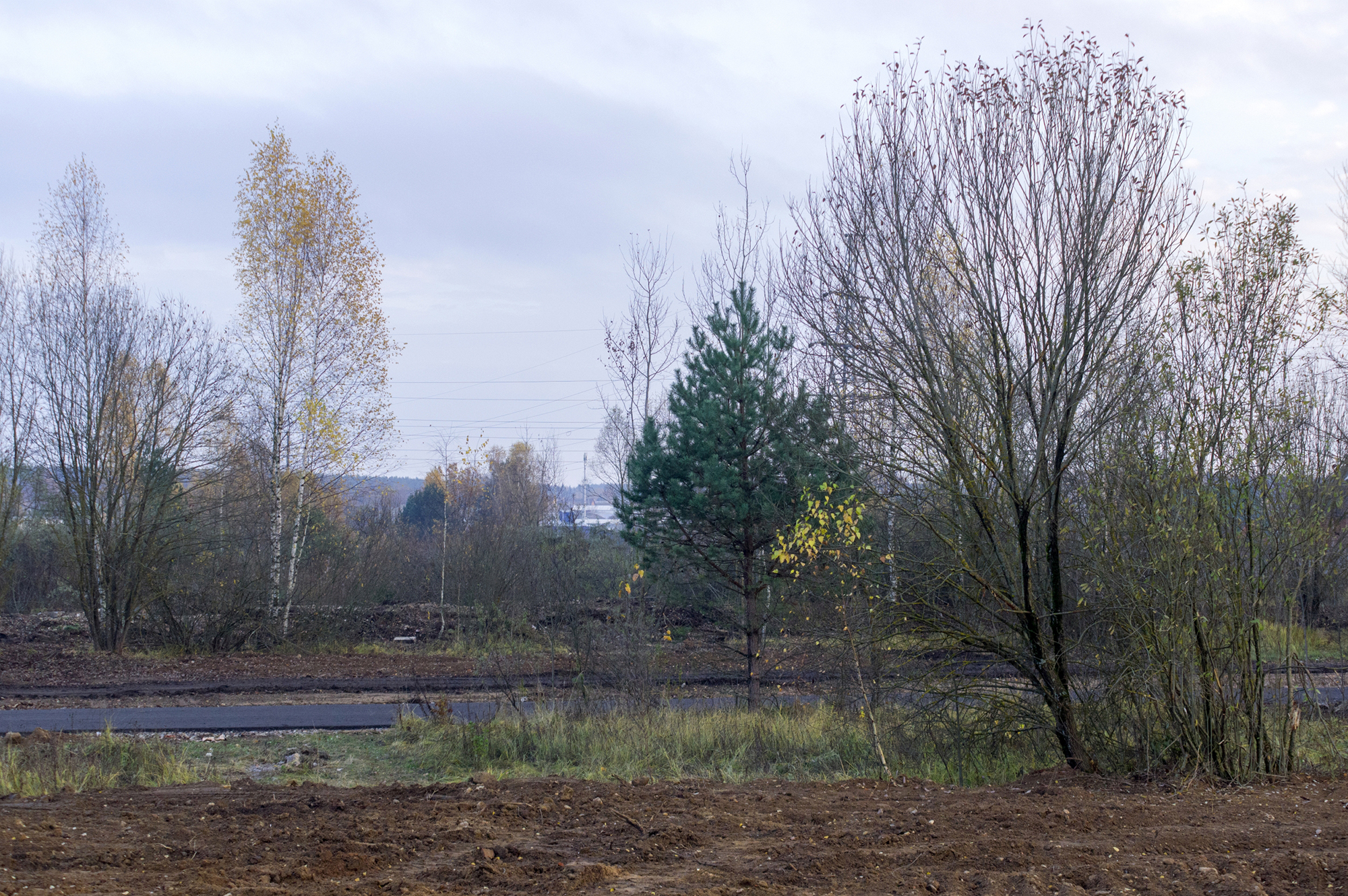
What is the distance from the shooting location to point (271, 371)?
21.8m

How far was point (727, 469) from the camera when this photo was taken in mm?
12086

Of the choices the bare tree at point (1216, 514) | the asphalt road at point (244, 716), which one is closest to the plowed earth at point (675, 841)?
the bare tree at point (1216, 514)

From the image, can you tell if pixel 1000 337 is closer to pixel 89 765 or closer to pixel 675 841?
pixel 675 841

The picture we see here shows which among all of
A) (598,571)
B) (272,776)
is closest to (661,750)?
(272,776)

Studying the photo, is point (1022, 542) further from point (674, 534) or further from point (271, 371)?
point (271, 371)

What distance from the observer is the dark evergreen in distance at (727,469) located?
1216 cm

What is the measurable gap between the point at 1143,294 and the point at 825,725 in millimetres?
6376

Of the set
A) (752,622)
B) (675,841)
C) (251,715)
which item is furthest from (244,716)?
(675,841)

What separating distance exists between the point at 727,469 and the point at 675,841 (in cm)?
702

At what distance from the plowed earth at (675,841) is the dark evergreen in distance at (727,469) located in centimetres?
544

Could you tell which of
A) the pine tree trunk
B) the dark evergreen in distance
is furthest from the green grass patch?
the pine tree trunk

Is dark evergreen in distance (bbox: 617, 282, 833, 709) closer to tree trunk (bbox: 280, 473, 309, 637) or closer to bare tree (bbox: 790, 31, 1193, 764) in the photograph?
bare tree (bbox: 790, 31, 1193, 764)

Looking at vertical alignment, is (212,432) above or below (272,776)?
above

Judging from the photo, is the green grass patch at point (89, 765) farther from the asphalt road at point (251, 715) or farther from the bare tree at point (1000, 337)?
the bare tree at point (1000, 337)
